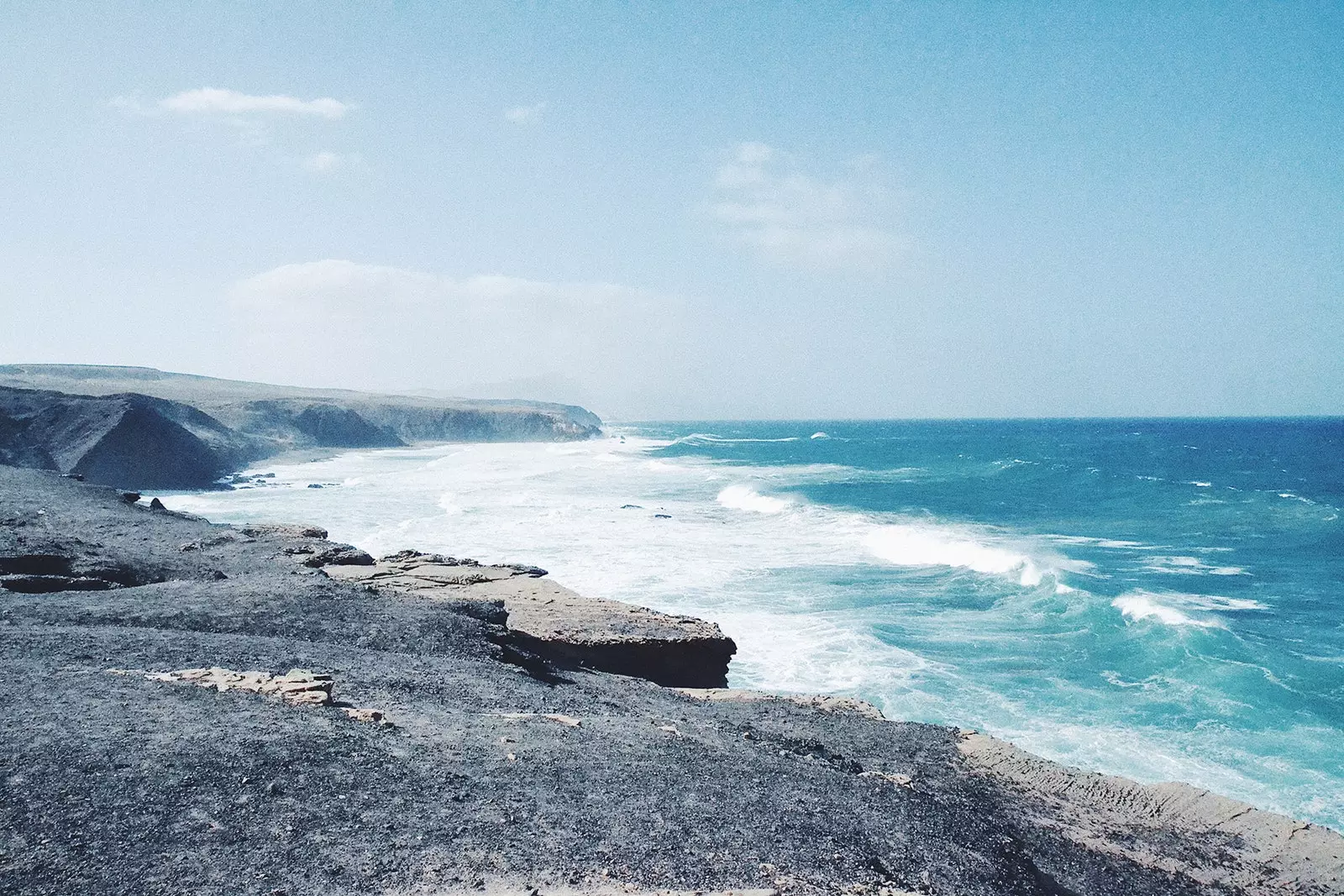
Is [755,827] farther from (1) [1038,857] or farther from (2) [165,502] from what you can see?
(2) [165,502]

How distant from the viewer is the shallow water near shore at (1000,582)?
14.5 metres

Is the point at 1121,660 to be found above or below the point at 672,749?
below

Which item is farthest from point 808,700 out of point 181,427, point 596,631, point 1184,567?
point 181,427

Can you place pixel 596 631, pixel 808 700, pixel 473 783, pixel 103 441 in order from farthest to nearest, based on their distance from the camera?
1. pixel 103 441
2. pixel 596 631
3. pixel 808 700
4. pixel 473 783

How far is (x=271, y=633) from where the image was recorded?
35.2 ft

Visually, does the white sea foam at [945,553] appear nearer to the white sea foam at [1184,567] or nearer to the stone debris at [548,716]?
the white sea foam at [1184,567]

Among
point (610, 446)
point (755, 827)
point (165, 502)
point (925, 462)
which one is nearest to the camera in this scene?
point (755, 827)

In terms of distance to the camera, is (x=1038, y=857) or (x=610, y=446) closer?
(x=1038, y=857)

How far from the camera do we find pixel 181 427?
4912cm

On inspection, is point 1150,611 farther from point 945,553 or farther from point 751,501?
point 751,501

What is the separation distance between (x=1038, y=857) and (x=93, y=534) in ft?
67.3

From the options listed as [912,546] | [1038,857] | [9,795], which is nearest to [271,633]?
[9,795]

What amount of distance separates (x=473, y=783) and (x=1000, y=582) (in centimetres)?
2228

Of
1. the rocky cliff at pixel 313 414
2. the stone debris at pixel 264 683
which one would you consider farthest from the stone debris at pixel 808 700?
the rocky cliff at pixel 313 414
